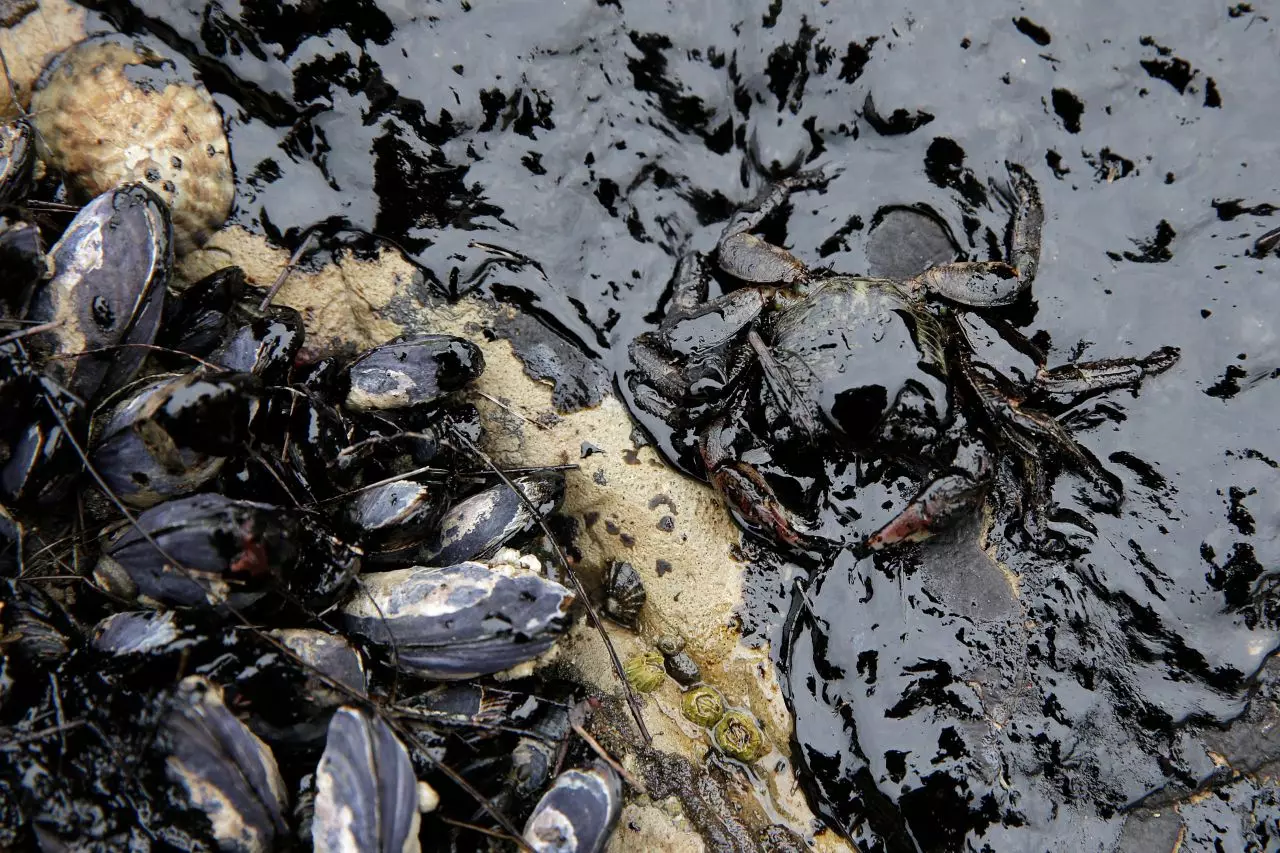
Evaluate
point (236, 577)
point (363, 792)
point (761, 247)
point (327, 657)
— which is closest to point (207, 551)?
point (236, 577)

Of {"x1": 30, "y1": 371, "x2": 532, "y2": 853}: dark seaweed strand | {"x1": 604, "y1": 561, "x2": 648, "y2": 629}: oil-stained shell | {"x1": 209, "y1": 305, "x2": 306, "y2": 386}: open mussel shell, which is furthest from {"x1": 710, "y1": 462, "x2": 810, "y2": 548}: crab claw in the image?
{"x1": 209, "y1": 305, "x2": 306, "y2": 386}: open mussel shell

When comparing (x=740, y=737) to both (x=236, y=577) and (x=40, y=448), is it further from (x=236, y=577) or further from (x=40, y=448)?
(x=40, y=448)

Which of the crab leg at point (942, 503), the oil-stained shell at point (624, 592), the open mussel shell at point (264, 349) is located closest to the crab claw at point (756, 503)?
the crab leg at point (942, 503)

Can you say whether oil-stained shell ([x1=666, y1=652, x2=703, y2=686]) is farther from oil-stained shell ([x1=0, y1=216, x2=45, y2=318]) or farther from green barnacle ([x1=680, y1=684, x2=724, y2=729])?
oil-stained shell ([x1=0, y1=216, x2=45, y2=318])

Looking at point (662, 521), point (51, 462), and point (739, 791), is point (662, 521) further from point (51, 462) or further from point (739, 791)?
point (51, 462)

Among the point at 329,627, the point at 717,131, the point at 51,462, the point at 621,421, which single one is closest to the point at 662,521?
the point at 621,421
